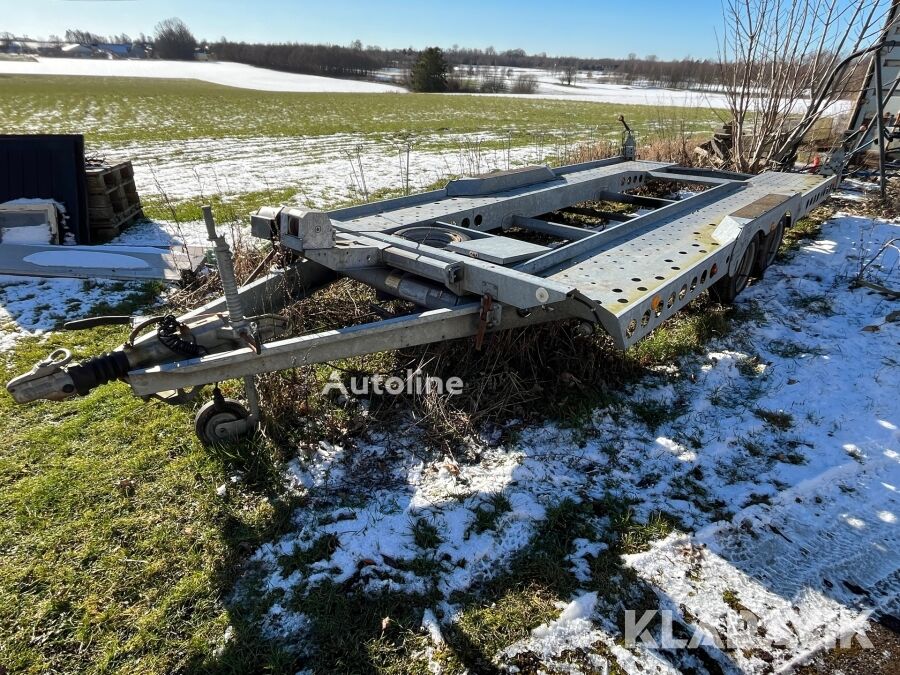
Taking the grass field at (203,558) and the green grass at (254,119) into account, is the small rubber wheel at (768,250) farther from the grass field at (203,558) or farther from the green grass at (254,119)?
the green grass at (254,119)

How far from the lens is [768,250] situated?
518 cm

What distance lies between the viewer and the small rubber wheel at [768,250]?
16.5 feet

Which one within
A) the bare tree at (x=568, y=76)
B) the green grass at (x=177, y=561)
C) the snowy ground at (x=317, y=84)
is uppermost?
the bare tree at (x=568, y=76)

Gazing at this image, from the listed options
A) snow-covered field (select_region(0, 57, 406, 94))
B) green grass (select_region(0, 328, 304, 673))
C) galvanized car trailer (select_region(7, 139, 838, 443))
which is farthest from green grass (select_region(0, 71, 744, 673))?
snow-covered field (select_region(0, 57, 406, 94))

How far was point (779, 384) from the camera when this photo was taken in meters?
3.71

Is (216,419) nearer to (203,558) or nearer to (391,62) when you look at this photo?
(203,558)

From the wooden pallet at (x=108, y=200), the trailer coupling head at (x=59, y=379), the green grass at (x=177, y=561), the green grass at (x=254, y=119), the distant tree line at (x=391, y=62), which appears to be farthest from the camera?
the distant tree line at (x=391, y=62)

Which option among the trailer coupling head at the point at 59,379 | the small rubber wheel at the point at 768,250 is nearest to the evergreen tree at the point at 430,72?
the small rubber wheel at the point at 768,250

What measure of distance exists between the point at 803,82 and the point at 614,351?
6677 millimetres

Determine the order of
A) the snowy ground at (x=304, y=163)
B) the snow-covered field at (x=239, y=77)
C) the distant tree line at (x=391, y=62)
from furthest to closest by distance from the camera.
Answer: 1. the distant tree line at (x=391, y=62)
2. the snow-covered field at (x=239, y=77)
3. the snowy ground at (x=304, y=163)

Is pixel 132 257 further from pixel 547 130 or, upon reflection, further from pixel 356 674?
pixel 547 130

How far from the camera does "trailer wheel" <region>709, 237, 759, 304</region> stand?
15.1ft

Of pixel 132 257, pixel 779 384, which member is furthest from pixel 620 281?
pixel 132 257

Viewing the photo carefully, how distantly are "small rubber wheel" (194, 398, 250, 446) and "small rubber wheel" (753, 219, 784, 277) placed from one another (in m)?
4.85
